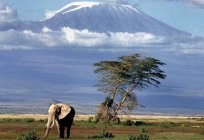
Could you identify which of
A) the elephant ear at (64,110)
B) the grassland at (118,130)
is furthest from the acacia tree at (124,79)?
the elephant ear at (64,110)

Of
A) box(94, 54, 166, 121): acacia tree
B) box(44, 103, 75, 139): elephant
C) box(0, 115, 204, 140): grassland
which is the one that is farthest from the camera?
box(94, 54, 166, 121): acacia tree

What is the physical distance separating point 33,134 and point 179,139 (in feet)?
33.7

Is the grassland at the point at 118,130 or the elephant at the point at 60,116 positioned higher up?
the elephant at the point at 60,116

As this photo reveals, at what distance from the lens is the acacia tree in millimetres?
88062

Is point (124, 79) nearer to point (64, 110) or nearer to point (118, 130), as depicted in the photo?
point (118, 130)

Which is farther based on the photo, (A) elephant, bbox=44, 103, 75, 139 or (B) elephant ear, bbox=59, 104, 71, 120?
(B) elephant ear, bbox=59, 104, 71, 120

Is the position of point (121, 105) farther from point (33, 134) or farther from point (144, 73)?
point (33, 134)

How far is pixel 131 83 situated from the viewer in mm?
91750

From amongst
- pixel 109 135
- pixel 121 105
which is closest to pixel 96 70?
pixel 121 105

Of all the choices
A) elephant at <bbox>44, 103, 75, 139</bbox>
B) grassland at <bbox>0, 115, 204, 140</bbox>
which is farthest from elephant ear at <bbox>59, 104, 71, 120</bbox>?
grassland at <bbox>0, 115, 204, 140</bbox>

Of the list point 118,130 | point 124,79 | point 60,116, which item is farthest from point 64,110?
point 124,79

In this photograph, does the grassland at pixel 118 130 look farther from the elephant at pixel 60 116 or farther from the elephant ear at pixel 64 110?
the elephant ear at pixel 64 110

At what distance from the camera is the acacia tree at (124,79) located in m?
88.1

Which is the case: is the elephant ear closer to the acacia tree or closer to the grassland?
the grassland
